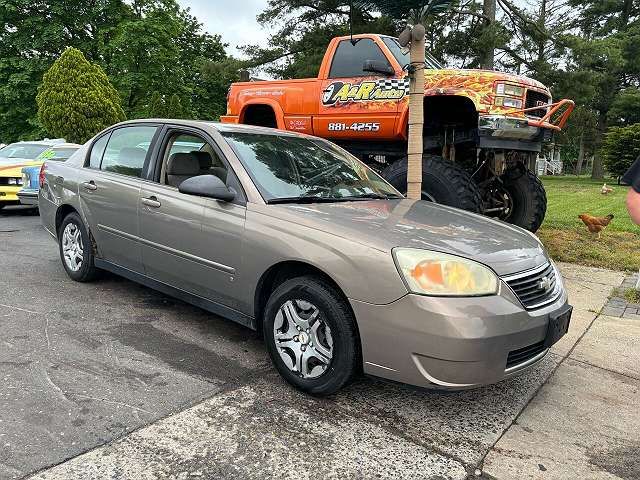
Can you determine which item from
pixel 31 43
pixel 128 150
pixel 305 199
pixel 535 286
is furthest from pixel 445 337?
pixel 31 43

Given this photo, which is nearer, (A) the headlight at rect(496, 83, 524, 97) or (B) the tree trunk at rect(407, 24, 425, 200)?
(B) the tree trunk at rect(407, 24, 425, 200)

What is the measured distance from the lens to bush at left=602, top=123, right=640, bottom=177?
2444 cm

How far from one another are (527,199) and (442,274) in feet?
17.6

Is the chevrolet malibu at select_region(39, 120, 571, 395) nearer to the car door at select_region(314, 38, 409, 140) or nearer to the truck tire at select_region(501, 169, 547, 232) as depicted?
the car door at select_region(314, 38, 409, 140)

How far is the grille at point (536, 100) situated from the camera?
20.0ft

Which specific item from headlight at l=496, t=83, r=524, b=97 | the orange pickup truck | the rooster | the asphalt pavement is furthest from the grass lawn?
the asphalt pavement

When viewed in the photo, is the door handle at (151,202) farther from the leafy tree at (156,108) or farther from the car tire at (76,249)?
the leafy tree at (156,108)

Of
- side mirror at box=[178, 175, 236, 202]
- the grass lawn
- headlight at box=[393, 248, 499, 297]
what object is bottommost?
the grass lawn

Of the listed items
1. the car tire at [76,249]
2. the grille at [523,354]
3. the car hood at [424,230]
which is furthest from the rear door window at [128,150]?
the grille at [523,354]

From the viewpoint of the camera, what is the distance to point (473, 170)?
7180 millimetres

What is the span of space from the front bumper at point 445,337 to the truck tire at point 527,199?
508 centimetres

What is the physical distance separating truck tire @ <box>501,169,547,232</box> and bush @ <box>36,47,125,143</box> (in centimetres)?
1274

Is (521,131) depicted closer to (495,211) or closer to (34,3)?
(495,211)

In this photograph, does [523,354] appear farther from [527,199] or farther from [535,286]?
[527,199]
